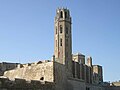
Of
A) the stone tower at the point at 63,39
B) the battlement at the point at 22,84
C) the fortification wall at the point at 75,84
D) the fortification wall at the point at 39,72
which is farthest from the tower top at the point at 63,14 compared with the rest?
the battlement at the point at 22,84

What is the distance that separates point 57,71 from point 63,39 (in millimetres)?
22785

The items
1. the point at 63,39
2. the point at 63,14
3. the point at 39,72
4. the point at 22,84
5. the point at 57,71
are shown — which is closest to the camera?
the point at 22,84

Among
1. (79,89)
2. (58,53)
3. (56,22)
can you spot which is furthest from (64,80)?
(56,22)

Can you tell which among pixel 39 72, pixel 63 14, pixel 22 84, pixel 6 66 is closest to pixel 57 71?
pixel 39 72

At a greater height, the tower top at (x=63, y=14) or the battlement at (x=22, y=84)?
the tower top at (x=63, y=14)

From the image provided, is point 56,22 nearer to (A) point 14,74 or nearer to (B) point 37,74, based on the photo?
(A) point 14,74

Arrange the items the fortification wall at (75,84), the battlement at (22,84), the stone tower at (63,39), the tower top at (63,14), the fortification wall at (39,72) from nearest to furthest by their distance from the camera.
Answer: the battlement at (22,84) < the fortification wall at (39,72) < the fortification wall at (75,84) < the stone tower at (63,39) < the tower top at (63,14)

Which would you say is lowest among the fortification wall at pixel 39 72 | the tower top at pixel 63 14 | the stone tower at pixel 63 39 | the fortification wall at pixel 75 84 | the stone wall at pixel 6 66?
the fortification wall at pixel 75 84

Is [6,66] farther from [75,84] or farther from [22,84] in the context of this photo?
[22,84]

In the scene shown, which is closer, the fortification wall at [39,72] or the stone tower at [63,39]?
the fortification wall at [39,72]

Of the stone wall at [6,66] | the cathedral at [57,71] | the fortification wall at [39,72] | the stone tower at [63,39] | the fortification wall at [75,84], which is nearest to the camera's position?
the cathedral at [57,71]

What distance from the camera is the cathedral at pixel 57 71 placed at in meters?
28.6

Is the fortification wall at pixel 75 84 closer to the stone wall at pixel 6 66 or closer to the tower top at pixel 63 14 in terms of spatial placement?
the tower top at pixel 63 14

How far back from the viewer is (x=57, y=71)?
114 feet
